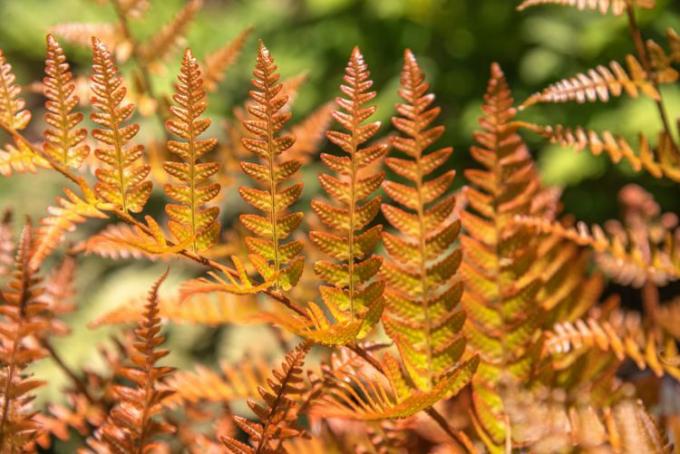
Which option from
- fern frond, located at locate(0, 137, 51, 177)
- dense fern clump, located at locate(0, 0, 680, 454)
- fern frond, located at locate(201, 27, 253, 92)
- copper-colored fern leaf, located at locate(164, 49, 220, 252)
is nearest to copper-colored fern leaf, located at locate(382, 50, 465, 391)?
dense fern clump, located at locate(0, 0, 680, 454)

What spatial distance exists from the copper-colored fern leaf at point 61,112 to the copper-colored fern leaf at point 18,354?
0.07m

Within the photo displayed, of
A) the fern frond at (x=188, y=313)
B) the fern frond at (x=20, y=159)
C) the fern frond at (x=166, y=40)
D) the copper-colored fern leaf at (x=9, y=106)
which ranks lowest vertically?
the fern frond at (x=188, y=313)

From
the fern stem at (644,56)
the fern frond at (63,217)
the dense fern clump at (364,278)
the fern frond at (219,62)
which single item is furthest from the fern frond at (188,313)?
the fern stem at (644,56)

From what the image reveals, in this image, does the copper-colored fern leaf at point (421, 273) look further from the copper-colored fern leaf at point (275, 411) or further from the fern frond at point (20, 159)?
the fern frond at point (20, 159)

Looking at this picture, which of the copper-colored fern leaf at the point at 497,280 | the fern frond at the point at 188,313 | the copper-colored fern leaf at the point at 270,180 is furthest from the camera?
the fern frond at the point at 188,313

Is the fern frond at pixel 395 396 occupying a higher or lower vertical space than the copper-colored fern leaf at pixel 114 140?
lower

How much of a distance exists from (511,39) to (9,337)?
7.31ft

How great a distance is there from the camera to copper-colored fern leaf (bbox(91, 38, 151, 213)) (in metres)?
0.48

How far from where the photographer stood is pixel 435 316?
544 mm

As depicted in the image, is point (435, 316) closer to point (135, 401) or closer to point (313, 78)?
point (135, 401)

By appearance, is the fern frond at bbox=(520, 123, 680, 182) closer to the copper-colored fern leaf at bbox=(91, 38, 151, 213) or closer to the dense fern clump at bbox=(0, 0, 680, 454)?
the dense fern clump at bbox=(0, 0, 680, 454)

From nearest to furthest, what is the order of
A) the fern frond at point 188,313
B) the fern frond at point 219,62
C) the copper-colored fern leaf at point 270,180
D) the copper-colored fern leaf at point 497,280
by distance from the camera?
1. the copper-colored fern leaf at point 270,180
2. the copper-colored fern leaf at point 497,280
3. the fern frond at point 188,313
4. the fern frond at point 219,62

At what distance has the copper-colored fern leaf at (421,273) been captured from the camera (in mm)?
529

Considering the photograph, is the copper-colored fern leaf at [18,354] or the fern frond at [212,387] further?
the fern frond at [212,387]
